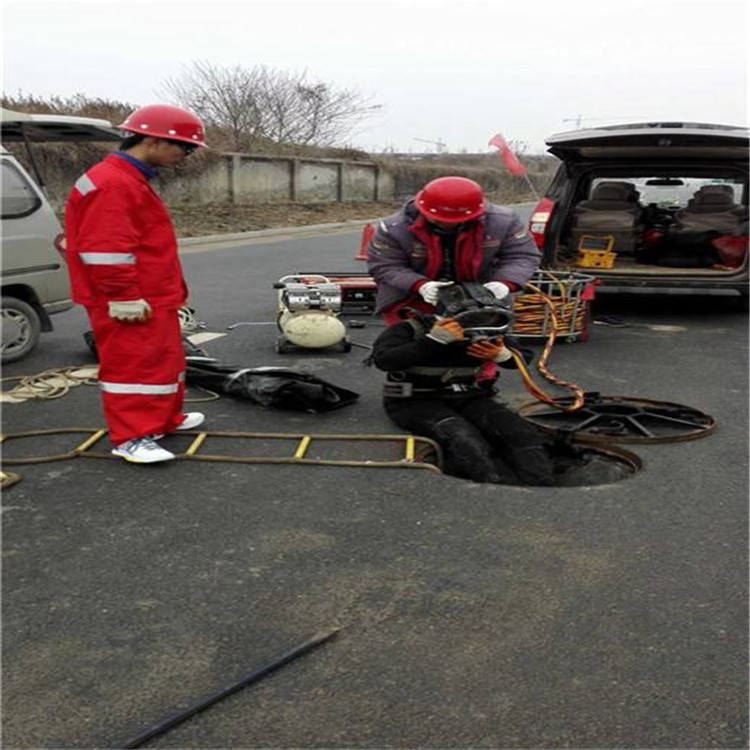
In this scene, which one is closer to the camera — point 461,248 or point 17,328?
point 461,248

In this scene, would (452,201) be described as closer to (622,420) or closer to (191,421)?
(622,420)

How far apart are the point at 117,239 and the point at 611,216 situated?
6560 mm

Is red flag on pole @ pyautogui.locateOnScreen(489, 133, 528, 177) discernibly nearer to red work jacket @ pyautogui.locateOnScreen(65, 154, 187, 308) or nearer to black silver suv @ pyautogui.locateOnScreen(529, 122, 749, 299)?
black silver suv @ pyautogui.locateOnScreen(529, 122, 749, 299)

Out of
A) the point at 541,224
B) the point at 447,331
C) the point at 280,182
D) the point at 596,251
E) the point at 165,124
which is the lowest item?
the point at 447,331

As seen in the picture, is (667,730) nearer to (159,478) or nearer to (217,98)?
(159,478)

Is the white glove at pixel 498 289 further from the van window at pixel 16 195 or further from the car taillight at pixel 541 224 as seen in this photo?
the van window at pixel 16 195

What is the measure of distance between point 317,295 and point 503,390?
205cm

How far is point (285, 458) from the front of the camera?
4219mm

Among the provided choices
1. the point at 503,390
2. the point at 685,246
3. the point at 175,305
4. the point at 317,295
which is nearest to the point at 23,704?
the point at 175,305

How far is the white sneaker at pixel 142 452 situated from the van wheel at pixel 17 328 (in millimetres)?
2646

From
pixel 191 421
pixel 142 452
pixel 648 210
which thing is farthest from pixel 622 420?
pixel 648 210

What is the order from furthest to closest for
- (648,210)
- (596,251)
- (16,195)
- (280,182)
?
(280,182) → (648,210) → (596,251) → (16,195)

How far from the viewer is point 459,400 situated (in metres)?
4.91

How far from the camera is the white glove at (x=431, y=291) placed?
4523 mm
